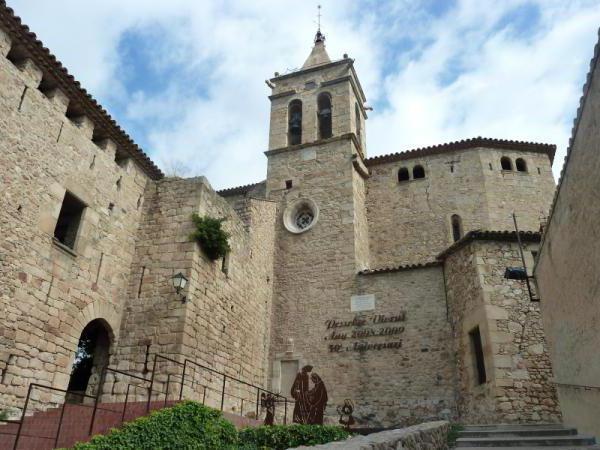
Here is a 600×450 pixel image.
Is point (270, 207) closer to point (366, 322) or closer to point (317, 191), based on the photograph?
point (317, 191)

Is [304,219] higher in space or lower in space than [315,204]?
lower

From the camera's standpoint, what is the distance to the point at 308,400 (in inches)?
501

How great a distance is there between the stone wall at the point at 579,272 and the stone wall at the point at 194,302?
7.48 m

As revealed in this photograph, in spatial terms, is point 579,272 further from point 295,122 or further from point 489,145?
point 295,122

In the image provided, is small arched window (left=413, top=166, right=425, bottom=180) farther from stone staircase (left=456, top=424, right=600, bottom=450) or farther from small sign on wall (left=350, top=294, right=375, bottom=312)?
stone staircase (left=456, top=424, right=600, bottom=450)

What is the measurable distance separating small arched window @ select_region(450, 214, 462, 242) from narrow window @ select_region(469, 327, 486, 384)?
5.93m

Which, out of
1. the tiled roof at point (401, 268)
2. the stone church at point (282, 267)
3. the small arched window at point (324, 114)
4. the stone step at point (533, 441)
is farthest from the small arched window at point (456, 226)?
the stone step at point (533, 441)

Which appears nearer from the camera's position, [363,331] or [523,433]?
[523,433]

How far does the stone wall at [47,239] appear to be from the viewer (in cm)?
908

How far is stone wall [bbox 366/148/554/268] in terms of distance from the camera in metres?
18.3

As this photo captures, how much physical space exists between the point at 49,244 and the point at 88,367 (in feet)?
22.1

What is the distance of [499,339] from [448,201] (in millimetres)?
7891


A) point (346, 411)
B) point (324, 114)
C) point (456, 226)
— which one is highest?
point (324, 114)

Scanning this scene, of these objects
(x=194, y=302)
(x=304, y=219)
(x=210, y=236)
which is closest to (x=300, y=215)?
(x=304, y=219)
